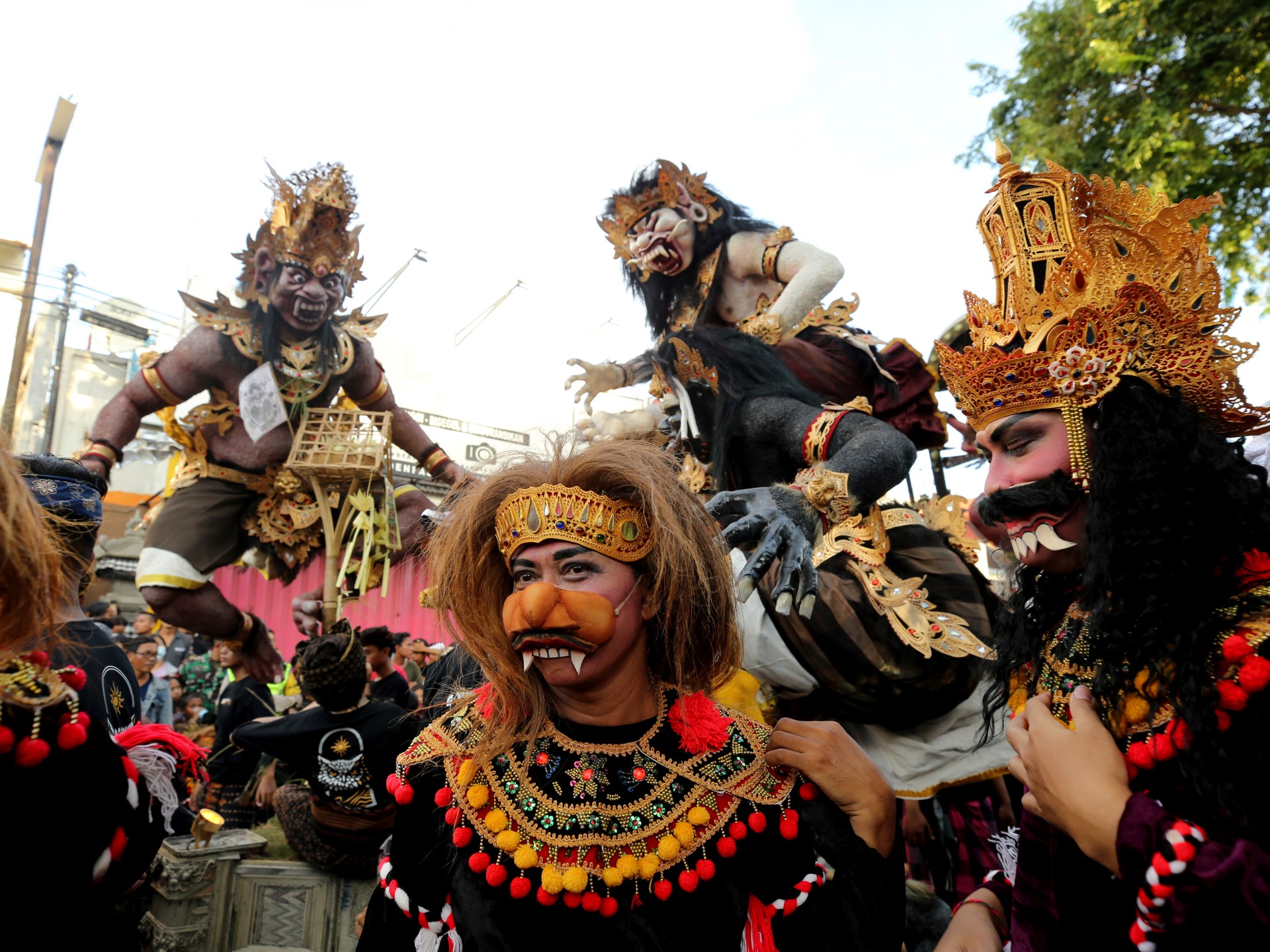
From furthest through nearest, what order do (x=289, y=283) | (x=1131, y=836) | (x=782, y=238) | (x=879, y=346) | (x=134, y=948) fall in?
(x=289, y=283), (x=782, y=238), (x=879, y=346), (x=134, y=948), (x=1131, y=836)

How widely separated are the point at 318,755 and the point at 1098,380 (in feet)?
9.42

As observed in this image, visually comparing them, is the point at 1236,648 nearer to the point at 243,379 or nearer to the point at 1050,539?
the point at 1050,539

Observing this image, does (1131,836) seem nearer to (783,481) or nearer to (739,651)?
(739,651)

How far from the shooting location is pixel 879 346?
3.39 meters

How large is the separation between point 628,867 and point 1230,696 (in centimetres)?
100

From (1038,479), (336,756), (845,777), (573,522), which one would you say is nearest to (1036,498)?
(1038,479)

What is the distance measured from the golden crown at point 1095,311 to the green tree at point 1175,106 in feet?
16.0

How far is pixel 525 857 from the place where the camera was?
1577 mm

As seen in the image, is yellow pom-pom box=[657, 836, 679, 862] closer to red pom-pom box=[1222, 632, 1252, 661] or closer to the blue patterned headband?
red pom-pom box=[1222, 632, 1252, 661]

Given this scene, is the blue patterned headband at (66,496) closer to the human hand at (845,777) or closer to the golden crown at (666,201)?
the human hand at (845,777)

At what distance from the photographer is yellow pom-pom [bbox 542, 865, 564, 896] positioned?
61.1 inches

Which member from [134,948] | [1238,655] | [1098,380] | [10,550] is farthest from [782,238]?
[134,948]

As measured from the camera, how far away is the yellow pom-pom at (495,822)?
1.63 m

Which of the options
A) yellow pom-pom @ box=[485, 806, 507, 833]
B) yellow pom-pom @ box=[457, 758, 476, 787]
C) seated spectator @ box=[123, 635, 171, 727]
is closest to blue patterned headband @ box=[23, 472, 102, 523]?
yellow pom-pom @ box=[457, 758, 476, 787]
